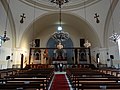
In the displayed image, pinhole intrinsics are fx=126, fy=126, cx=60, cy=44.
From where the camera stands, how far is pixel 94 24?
14.8 metres

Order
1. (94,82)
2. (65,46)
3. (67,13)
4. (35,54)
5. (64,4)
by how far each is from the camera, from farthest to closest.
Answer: (65,46) → (35,54) → (67,13) → (64,4) → (94,82)

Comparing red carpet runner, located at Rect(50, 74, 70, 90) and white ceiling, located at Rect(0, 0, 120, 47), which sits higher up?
white ceiling, located at Rect(0, 0, 120, 47)

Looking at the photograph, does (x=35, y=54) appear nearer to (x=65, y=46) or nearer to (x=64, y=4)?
(x=65, y=46)

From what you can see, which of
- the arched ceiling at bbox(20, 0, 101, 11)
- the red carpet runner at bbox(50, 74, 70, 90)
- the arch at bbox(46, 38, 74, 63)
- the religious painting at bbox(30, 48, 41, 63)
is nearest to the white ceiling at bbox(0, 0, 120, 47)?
the arched ceiling at bbox(20, 0, 101, 11)

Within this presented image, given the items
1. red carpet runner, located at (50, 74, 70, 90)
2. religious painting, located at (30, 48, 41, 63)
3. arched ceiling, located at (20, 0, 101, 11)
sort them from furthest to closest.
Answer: religious painting, located at (30, 48, 41, 63) < arched ceiling, located at (20, 0, 101, 11) < red carpet runner, located at (50, 74, 70, 90)

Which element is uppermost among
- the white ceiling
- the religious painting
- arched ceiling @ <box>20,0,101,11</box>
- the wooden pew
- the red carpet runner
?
arched ceiling @ <box>20,0,101,11</box>

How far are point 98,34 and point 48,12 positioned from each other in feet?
21.3

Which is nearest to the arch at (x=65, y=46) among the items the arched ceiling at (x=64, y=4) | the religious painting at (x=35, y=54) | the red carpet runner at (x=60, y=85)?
the religious painting at (x=35, y=54)

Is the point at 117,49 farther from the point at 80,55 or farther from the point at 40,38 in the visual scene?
the point at 40,38

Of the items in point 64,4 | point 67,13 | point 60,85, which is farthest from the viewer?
point 67,13

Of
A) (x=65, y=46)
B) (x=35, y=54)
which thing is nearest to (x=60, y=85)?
(x=35, y=54)

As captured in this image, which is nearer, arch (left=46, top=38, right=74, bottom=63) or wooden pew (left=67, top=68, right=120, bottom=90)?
wooden pew (left=67, top=68, right=120, bottom=90)

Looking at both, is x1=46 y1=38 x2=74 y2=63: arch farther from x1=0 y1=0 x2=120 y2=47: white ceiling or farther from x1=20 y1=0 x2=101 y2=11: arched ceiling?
x1=20 y1=0 x2=101 y2=11: arched ceiling

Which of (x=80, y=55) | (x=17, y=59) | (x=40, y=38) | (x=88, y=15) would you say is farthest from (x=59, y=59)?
(x=88, y=15)
